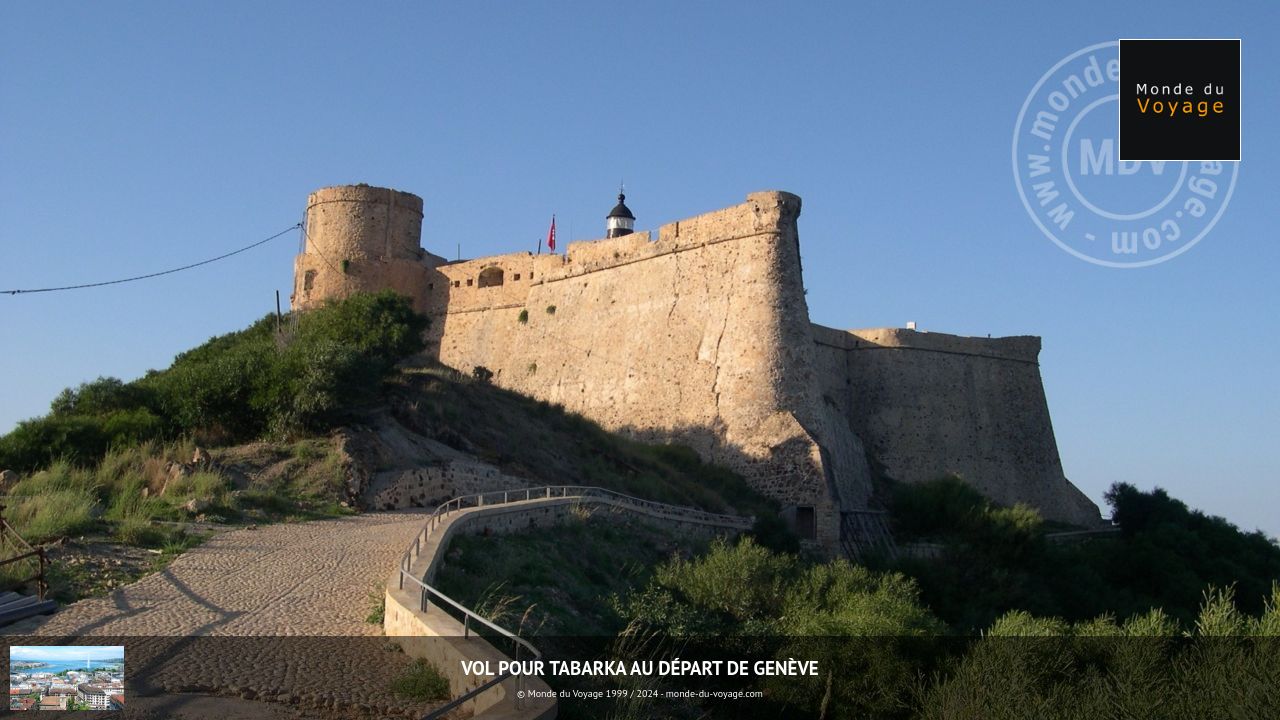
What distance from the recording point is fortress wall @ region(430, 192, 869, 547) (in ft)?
78.4

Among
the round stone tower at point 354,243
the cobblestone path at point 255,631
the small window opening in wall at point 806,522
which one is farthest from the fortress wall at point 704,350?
the cobblestone path at point 255,631

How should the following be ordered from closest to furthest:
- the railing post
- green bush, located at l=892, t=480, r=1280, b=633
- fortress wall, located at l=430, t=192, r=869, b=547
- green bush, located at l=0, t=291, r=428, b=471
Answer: the railing post, green bush, located at l=0, t=291, r=428, b=471, green bush, located at l=892, t=480, r=1280, b=633, fortress wall, located at l=430, t=192, r=869, b=547

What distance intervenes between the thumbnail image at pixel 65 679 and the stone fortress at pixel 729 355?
17081 millimetres

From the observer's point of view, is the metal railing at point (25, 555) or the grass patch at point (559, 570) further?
the grass patch at point (559, 570)

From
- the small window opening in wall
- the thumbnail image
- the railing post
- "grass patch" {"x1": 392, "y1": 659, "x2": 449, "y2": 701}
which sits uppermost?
the railing post

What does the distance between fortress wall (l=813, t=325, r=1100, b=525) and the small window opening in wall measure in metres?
7.48

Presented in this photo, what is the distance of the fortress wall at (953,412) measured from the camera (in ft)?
100

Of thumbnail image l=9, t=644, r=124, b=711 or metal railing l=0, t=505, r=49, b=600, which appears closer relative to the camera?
thumbnail image l=9, t=644, r=124, b=711

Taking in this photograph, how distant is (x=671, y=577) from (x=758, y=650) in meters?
2.43

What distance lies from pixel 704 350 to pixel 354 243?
12.3 metres

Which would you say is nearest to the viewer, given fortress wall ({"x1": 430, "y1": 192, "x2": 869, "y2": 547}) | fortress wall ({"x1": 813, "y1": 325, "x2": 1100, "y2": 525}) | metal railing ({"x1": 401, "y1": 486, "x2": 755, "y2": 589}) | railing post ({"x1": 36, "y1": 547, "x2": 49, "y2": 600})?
railing post ({"x1": 36, "y1": 547, "x2": 49, "y2": 600})

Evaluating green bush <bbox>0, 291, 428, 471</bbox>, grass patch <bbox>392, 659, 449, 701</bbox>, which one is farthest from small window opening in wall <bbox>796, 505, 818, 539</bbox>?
grass patch <bbox>392, 659, 449, 701</bbox>

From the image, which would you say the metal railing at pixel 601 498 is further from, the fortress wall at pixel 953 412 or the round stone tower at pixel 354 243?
the round stone tower at pixel 354 243

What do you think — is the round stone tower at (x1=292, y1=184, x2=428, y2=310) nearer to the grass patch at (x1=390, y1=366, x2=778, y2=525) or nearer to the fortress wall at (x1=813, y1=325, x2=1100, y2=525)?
the grass patch at (x1=390, y1=366, x2=778, y2=525)
